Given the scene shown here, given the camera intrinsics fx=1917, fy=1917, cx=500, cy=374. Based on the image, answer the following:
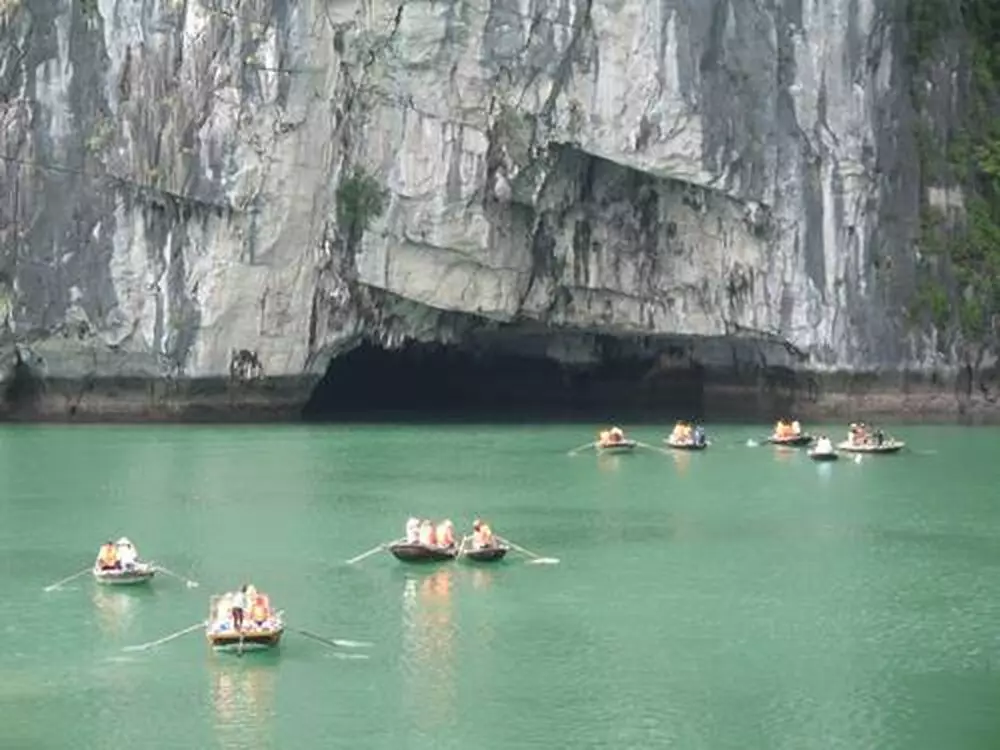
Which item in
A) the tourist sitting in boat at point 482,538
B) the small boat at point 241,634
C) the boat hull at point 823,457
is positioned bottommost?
the small boat at point 241,634

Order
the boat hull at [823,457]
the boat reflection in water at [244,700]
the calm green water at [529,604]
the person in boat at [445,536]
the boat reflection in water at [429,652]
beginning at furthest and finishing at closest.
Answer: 1. the boat hull at [823,457]
2. the person in boat at [445,536]
3. the boat reflection in water at [429,652]
4. the calm green water at [529,604]
5. the boat reflection in water at [244,700]

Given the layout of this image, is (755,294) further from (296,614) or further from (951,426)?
(296,614)

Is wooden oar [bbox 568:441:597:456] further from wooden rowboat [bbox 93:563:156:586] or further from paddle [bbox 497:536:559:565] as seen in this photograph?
wooden rowboat [bbox 93:563:156:586]

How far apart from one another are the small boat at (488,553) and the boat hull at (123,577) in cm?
484

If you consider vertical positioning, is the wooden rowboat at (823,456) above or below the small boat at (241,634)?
above

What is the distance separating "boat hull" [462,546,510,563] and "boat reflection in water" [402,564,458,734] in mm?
598

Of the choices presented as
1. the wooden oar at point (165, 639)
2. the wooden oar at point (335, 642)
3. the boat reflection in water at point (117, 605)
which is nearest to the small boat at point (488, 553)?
the boat reflection in water at point (117, 605)

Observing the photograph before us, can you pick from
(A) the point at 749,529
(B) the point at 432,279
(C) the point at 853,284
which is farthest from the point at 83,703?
(C) the point at 853,284

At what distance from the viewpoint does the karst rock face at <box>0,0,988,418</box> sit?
48.8 m

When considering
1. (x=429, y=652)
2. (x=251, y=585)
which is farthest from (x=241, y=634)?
(x=251, y=585)

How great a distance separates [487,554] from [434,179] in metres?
22.3

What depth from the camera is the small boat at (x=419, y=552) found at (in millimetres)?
28281

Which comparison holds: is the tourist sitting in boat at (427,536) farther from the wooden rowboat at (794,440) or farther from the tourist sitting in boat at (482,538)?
the wooden rowboat at (794,440)

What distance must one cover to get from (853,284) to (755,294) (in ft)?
8.73
